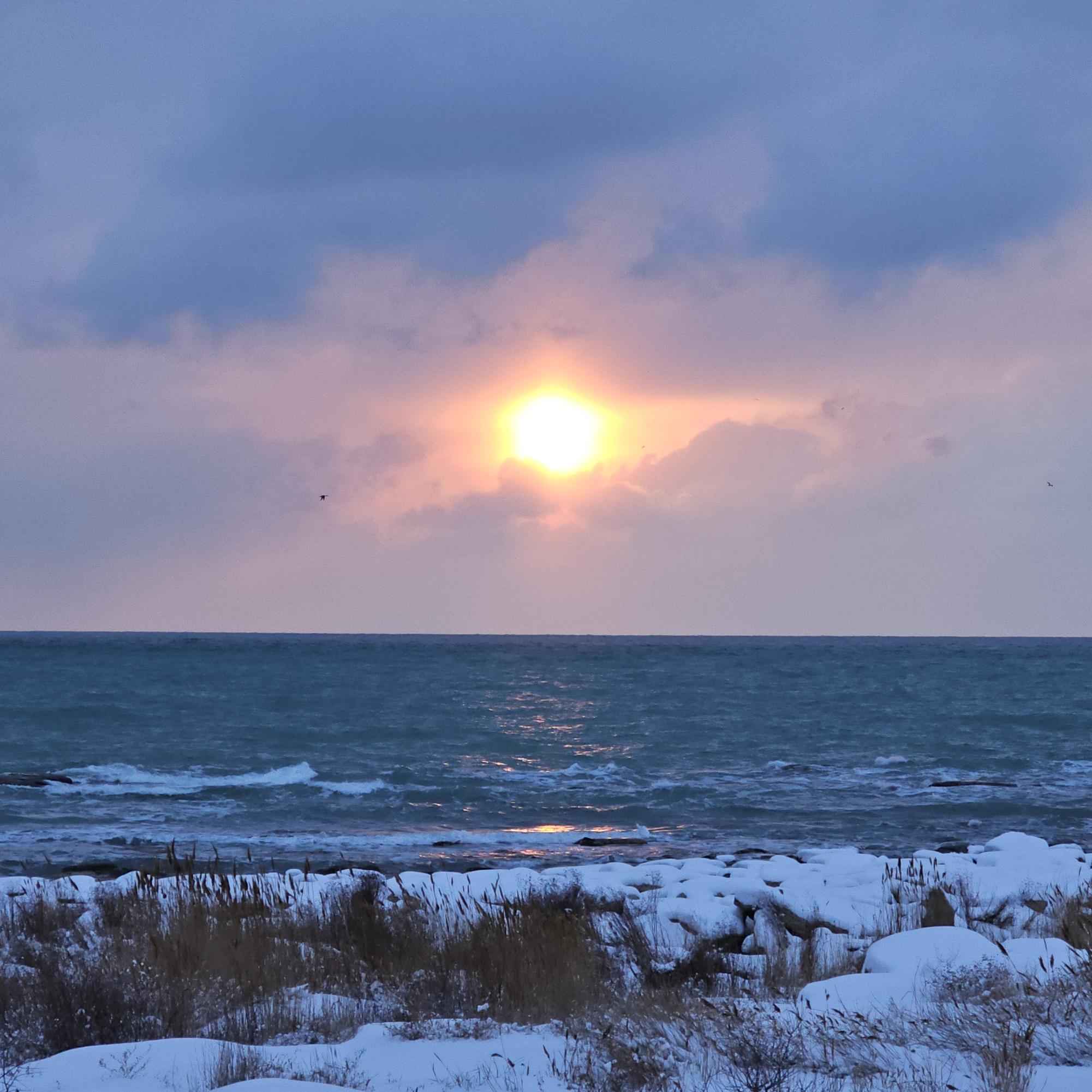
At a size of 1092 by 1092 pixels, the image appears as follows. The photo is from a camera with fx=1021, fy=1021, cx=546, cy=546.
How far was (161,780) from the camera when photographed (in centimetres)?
2573

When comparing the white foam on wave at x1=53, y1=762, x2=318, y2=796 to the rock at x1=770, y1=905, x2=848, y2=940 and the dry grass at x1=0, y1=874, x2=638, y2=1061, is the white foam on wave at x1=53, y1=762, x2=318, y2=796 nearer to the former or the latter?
the dry grass at x1=0, y1=874, x2=638, y2=1061

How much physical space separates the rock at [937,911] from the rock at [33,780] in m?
21.3

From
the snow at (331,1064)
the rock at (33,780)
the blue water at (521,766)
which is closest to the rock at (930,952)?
the snow at (331,1064)

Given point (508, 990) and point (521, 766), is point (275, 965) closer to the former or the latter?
point (508, 990)

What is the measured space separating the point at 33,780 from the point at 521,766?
40.3ft

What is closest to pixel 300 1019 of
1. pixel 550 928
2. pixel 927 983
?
Answer: pixel 550 928

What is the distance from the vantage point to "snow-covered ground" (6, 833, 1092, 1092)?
4.61 meters

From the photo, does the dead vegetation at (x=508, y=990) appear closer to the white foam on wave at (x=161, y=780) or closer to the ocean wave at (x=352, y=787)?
the ocean wave at (x=352, y=787)

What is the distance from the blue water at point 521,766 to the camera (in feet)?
60.5

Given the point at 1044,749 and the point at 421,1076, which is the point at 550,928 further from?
the point at 1044,749

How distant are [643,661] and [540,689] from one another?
140ft

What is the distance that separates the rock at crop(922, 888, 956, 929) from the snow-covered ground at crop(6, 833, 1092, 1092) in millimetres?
19

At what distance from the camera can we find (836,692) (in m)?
56.0

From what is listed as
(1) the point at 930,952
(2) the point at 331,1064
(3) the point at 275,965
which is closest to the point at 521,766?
(3) the point at 275,965
